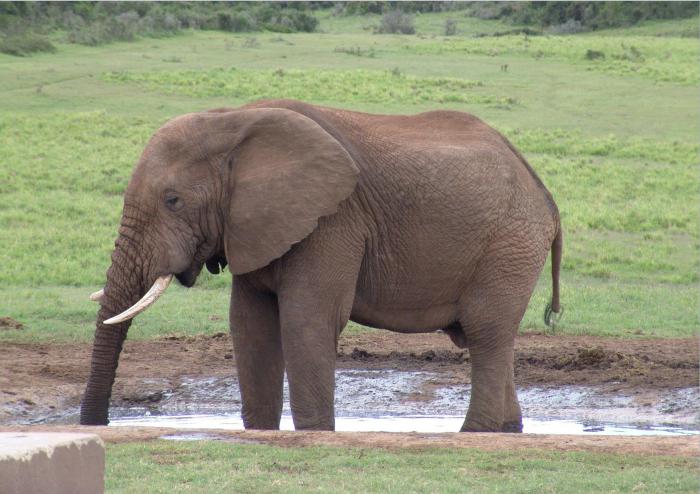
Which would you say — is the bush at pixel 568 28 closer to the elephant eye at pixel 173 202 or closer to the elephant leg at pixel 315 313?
the elephant leg at pixel 315 313

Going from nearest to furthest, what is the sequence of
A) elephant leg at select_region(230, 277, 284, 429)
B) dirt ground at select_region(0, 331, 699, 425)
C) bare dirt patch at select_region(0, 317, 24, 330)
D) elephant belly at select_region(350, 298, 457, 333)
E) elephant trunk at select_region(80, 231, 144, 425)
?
1. elephant trunk at select_region(80, 231, 144, 425)
2. elephant leg at select_region(230, 277, 284, 429)
3. elephant belly at select_region(350, 298, 457, 333)
4. dirt ground at select_region(0, 331, 699, 425)
5. bare dirt patch at select_region(0, 317, 24, 330)

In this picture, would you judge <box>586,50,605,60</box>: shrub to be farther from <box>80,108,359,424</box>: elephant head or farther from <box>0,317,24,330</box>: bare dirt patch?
<box>80,108,359,424</box>: elephant head

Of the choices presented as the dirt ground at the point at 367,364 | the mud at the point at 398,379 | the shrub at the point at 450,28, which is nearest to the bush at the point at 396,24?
the shrub at the point at 450,28

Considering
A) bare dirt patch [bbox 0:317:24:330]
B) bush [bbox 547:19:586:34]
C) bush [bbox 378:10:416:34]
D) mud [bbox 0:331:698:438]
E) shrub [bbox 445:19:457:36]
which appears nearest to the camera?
mud [bbox 0:331:698:438]

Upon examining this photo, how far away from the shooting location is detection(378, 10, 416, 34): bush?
45000mm

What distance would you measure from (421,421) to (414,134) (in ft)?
8.62

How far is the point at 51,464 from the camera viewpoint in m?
5.43

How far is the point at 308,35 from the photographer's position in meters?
40.2

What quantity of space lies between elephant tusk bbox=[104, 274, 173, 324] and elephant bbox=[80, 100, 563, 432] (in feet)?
0.04

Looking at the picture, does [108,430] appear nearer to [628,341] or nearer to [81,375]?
[81,375]

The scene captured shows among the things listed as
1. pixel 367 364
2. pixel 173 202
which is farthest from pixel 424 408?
pixel 173 202

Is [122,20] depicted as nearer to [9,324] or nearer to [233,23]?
[233,23]

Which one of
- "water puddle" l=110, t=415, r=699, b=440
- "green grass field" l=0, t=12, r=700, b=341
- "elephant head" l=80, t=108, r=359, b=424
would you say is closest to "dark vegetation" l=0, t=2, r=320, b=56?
"green grass field" l=0, t=12, r=700, b=341

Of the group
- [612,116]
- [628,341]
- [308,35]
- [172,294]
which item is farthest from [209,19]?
[628,341]
